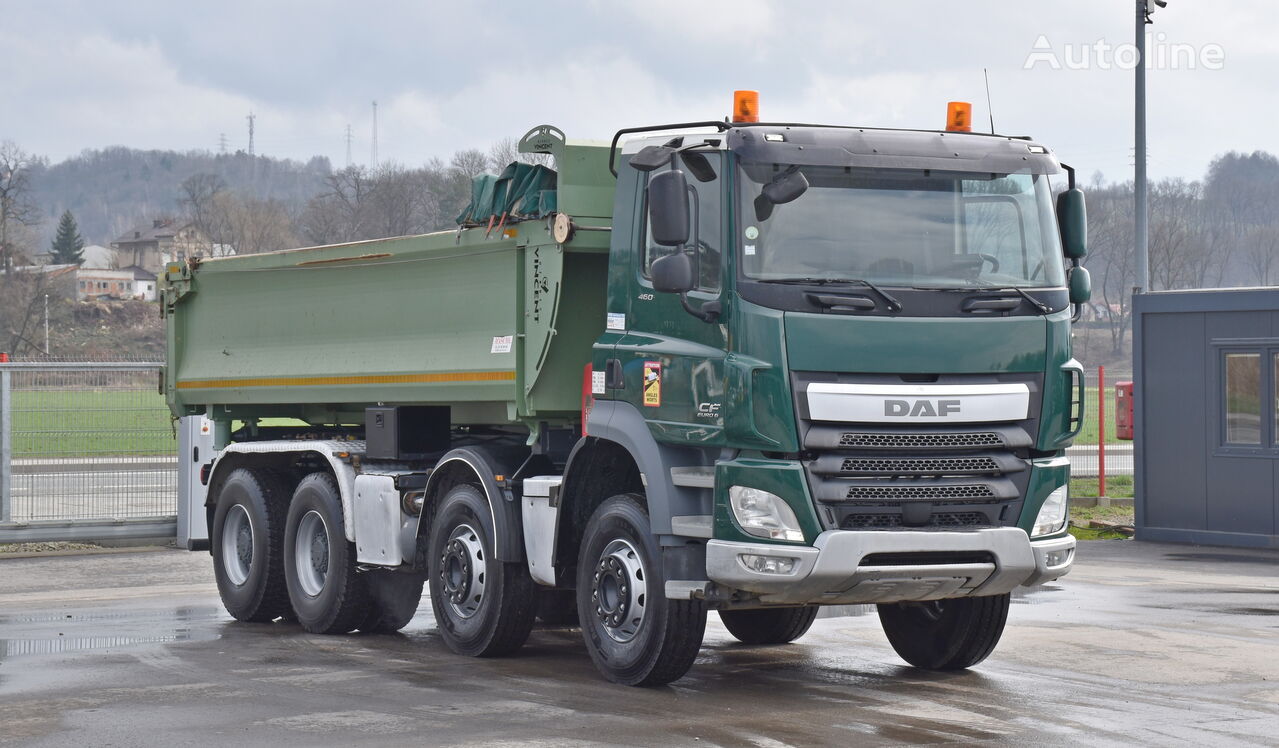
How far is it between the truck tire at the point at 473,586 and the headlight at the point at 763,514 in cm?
232

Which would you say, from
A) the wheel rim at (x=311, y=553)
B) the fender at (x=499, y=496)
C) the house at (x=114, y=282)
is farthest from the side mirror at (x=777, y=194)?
the house at (x=114, y=282)

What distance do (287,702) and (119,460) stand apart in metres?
10.7

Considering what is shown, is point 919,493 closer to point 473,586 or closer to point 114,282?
point 473,586

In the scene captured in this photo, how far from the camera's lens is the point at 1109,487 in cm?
2666

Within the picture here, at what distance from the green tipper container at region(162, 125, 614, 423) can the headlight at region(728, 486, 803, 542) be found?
6.54 feet

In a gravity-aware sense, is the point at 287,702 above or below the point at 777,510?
below

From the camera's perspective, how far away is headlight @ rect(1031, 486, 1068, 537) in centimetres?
911

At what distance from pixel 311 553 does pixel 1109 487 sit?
17101mm

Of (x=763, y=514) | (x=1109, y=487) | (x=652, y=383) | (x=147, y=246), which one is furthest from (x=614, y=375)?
(x=147, y=246)

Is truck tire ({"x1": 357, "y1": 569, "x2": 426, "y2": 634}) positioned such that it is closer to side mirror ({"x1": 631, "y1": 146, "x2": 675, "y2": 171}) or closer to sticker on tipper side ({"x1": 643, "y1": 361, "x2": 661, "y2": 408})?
sticker on tipper side ({"x1": 643, "y1": 361, "x2": 661, "y2": 408})

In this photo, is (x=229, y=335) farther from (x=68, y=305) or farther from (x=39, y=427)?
(x=68, y=305)

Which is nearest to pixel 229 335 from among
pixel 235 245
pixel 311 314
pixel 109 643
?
pixel 311 314

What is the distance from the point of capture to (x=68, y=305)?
106625 millimetres

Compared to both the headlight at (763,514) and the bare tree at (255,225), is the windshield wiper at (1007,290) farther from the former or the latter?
the bare tree at (255,225)
